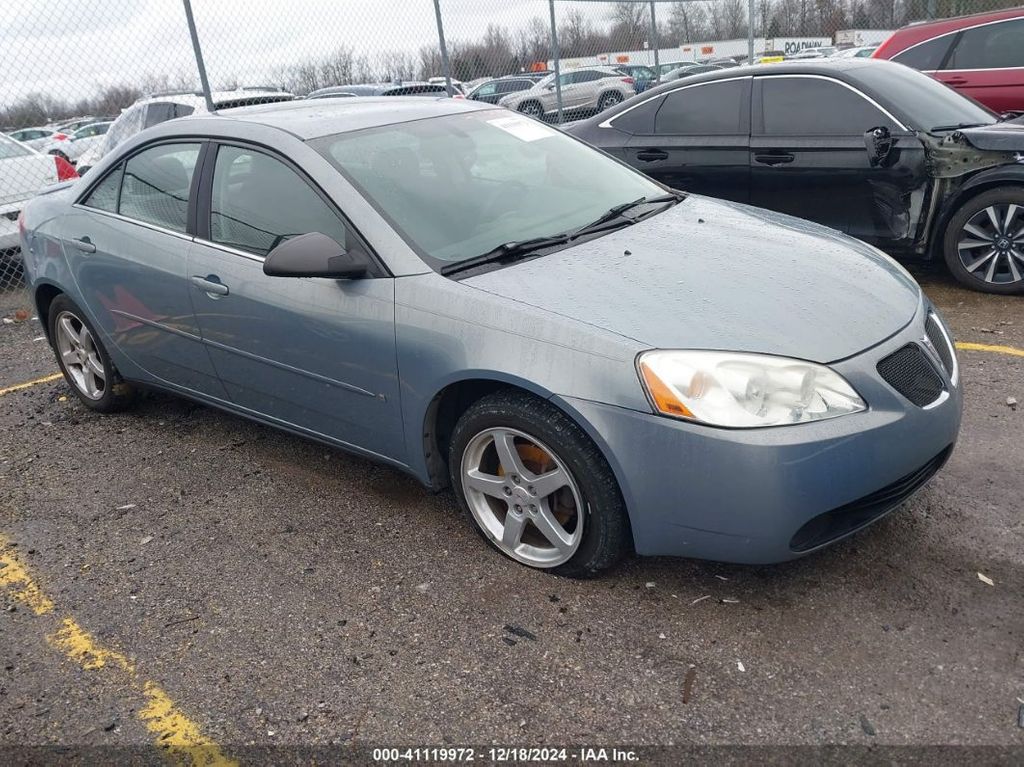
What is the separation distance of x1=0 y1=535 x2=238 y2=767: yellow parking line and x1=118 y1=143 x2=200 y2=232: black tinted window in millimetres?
1570

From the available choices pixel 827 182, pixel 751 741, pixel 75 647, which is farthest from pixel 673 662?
pixel 827 182

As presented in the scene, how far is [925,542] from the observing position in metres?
3.06

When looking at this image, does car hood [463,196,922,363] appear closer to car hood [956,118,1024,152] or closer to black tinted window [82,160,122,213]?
black tinted window [82,160,122,213]

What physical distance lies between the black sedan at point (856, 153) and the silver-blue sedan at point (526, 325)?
2.39 m

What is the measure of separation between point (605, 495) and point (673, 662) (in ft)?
1.73

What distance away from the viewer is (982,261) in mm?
5609

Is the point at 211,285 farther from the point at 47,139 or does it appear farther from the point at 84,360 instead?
the point at 47,139

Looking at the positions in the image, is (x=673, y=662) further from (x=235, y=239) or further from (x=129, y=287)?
(x=129, y=287)

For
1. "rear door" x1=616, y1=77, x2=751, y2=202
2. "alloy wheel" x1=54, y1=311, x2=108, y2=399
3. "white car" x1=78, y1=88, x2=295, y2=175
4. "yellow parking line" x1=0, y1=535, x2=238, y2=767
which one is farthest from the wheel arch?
"white car" x1=78, y1=88, x2=295, y2=175

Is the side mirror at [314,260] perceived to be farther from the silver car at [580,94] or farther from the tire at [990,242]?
the silver car at [580,94]

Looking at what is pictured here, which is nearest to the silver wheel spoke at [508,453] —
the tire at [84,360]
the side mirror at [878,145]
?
the tire at [84,360]

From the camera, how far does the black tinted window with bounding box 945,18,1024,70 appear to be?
8.20m

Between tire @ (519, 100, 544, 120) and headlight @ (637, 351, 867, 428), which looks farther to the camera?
tire @ (519, 100, 544, 120)

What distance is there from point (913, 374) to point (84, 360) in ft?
13.5
